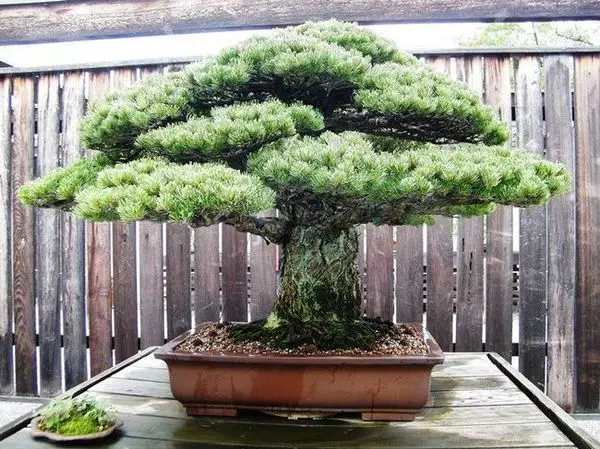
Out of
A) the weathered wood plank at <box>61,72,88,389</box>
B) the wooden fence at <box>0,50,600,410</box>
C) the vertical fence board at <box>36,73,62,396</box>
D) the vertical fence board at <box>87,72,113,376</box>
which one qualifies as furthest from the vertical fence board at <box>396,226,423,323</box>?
the vertical fence board at <box>36,73,62,396</box>

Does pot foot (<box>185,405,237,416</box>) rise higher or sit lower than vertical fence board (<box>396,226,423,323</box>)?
lower

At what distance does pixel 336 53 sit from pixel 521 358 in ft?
4.89

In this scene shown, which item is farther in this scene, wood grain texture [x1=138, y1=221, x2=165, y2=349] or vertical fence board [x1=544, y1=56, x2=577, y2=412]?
wood grain texture [x1=138, y1=221, x2=165, y2=349]

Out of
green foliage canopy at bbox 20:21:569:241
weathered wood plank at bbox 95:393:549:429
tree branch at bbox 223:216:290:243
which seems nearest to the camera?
green foliage canopy at bbox 20:21:569:241

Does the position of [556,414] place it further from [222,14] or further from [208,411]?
[222,14]

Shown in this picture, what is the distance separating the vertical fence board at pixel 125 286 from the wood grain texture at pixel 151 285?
0.04m

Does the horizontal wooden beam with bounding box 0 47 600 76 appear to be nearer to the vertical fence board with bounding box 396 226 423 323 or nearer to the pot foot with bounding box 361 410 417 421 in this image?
the vertical fence board with bounding box 396 226 423 323

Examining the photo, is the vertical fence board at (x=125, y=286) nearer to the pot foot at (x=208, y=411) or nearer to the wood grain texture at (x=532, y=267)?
the pot foot at (x=208, y=411)

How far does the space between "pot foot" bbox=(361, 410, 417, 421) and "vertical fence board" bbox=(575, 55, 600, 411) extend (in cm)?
115

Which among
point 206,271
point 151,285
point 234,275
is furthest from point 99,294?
→ point 234,275

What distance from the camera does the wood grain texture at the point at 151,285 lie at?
2.18 meters

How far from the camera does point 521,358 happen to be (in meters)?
2.08

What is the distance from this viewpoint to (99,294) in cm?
222

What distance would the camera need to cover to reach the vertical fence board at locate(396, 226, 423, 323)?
2.11 metres
